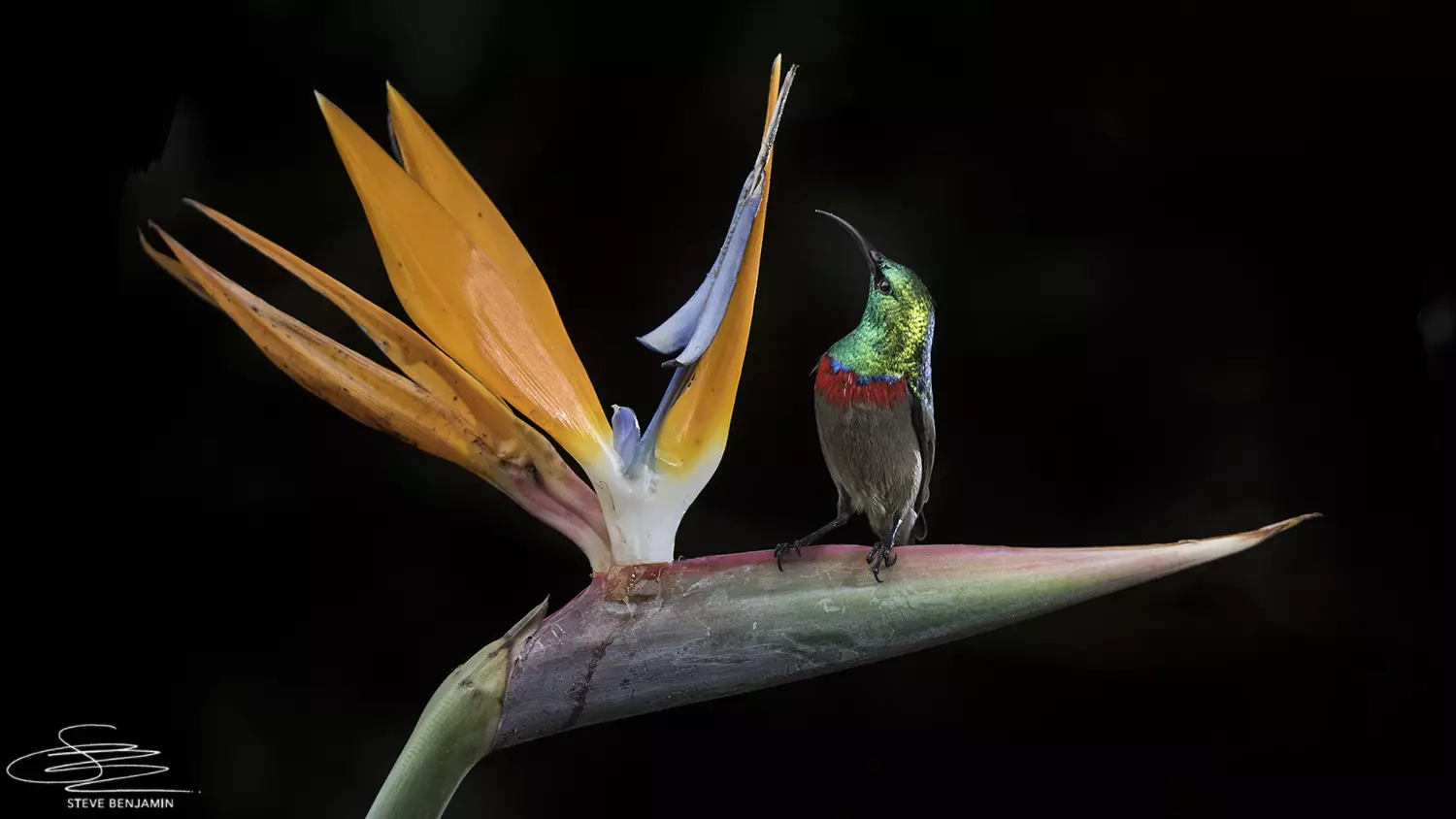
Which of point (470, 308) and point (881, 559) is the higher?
point (470, 308)

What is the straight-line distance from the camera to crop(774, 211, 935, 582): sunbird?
4.20 feet

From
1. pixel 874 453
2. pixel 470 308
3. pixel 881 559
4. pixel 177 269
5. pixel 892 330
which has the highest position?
pixel 177 269

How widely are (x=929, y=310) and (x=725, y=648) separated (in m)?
0.45

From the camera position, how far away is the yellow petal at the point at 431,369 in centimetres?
135

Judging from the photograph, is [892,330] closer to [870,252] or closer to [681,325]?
[870,252]

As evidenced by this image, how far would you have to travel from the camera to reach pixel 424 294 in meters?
1.35

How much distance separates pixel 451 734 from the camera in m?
1.31

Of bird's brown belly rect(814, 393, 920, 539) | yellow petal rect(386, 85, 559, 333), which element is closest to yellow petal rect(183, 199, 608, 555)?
yellow petal rect(386, 85, 559, 333)

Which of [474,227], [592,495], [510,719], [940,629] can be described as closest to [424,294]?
[474,227]

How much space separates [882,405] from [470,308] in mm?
499

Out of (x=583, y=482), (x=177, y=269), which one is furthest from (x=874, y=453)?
(x=177, y=269)

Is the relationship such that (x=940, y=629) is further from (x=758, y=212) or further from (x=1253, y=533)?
(x=758, y=212)

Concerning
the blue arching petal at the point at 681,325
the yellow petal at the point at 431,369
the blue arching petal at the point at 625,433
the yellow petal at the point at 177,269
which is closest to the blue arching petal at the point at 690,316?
the blue arching petal at the point at 681,325

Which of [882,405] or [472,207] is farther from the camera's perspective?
[472,207]
